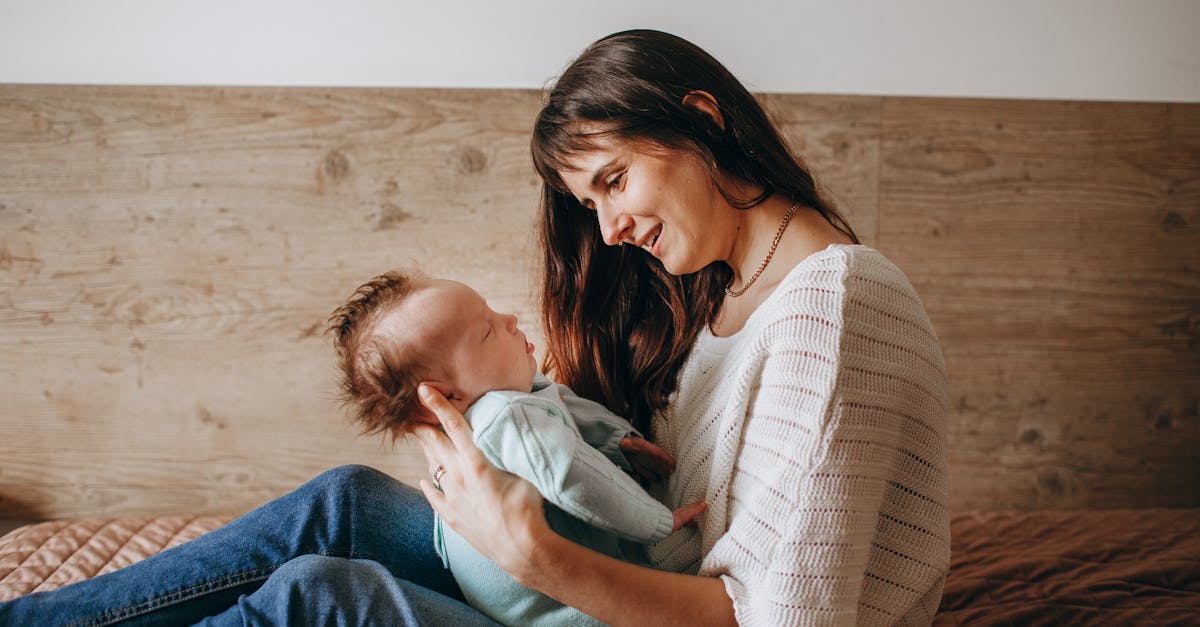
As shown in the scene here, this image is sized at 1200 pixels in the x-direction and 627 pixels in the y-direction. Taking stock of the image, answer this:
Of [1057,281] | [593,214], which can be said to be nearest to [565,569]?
[593,214]

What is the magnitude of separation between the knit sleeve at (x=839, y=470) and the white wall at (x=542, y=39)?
3.45ft

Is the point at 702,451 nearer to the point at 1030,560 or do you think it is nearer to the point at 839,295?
the point at 839,295

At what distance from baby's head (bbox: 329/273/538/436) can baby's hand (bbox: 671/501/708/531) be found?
0.90 ft

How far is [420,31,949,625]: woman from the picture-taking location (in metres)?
0.86

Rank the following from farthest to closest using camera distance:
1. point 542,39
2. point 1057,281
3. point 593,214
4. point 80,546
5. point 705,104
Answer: point 1057,281
point 542,39
point 80,546
point 593,214
point 705,104

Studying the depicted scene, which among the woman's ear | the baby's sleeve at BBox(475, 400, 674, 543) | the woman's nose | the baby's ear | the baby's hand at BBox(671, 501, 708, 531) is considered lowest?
the baby's hand at BBox(671, 501, 708, 531)

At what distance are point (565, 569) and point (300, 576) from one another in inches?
12.8

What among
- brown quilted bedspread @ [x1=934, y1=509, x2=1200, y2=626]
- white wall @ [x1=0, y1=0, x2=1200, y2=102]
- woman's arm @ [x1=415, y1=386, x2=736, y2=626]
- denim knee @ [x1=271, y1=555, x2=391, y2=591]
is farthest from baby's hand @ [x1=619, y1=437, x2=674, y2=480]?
white wall @ [x1=0, y1=0, x2=1200, y2=102]

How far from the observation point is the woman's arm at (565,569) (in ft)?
2.85

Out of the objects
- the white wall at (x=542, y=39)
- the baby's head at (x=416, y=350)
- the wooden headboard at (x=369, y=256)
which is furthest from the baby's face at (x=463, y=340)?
the white wall at (x=542, y=39)

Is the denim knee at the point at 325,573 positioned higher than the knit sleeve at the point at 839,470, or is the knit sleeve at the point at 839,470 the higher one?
the knit sleeve at the point at 839,470

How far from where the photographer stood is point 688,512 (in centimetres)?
97

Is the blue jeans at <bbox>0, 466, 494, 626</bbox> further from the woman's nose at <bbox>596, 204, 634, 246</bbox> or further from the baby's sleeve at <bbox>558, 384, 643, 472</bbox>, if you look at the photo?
the woman's nose at <bbox>596, 204, 634, 246</bbox>

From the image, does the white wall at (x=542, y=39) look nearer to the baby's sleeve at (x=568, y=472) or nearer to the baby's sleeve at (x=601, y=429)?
the baby's sleeve at (x=601, y=429)
